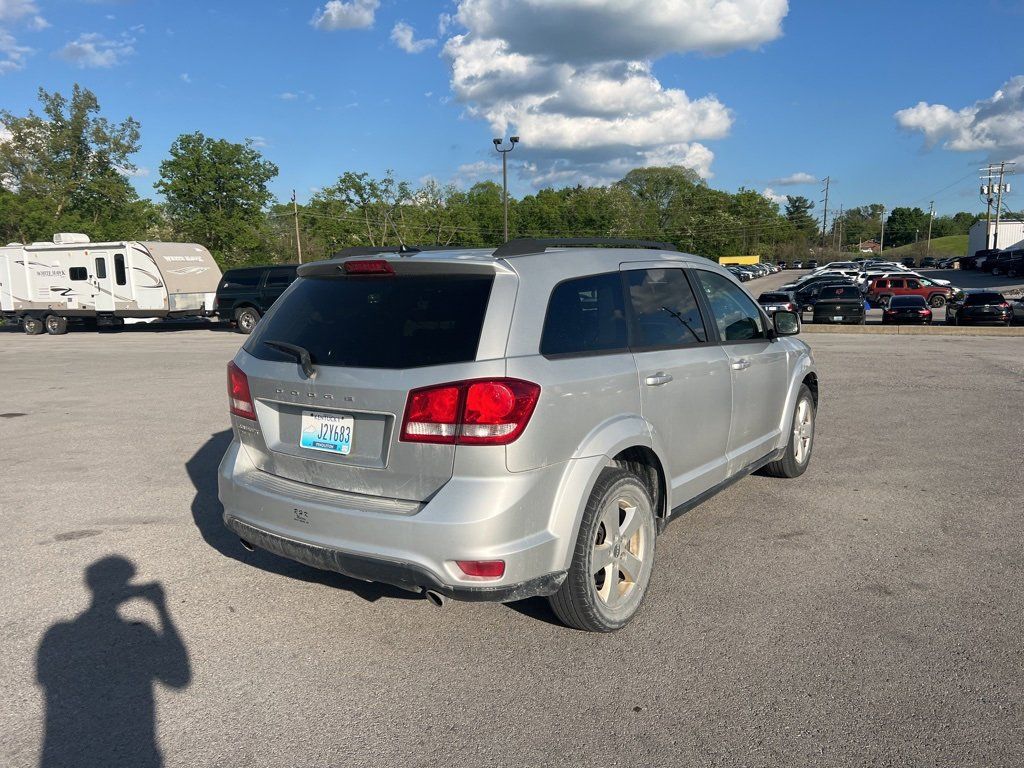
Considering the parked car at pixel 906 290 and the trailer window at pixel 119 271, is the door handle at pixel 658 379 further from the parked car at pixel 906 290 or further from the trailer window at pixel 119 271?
the parked car at pixel 906 290

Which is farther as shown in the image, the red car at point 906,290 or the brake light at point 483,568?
the red car at point 906,290

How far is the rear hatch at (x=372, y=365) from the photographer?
3.14m

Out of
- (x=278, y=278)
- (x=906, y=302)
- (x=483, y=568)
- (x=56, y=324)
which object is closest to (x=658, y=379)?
(x=483, y=568)

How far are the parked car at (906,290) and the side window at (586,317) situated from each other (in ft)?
111

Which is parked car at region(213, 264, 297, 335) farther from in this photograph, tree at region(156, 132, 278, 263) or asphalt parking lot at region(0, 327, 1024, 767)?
tree at region(156, 132, 278, 263)

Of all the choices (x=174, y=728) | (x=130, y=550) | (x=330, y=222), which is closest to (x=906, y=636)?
(x=174, y=728)

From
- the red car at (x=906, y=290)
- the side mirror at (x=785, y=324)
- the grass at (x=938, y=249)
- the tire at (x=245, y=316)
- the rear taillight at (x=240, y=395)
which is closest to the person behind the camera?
the rear taillight at (x=240, y=395)

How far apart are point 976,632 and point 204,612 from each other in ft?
12.2

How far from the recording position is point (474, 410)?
9.94ft

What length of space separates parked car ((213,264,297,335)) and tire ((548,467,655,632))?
2136 centimetres

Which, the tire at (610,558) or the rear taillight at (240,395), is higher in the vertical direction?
the rear taillight at (240,395)

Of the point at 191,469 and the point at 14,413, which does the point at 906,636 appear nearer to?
the point at 191,469

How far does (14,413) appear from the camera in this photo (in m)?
9.78

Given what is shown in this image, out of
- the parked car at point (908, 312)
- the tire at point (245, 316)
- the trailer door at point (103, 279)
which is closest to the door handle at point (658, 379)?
the tire at point (245, 316)
